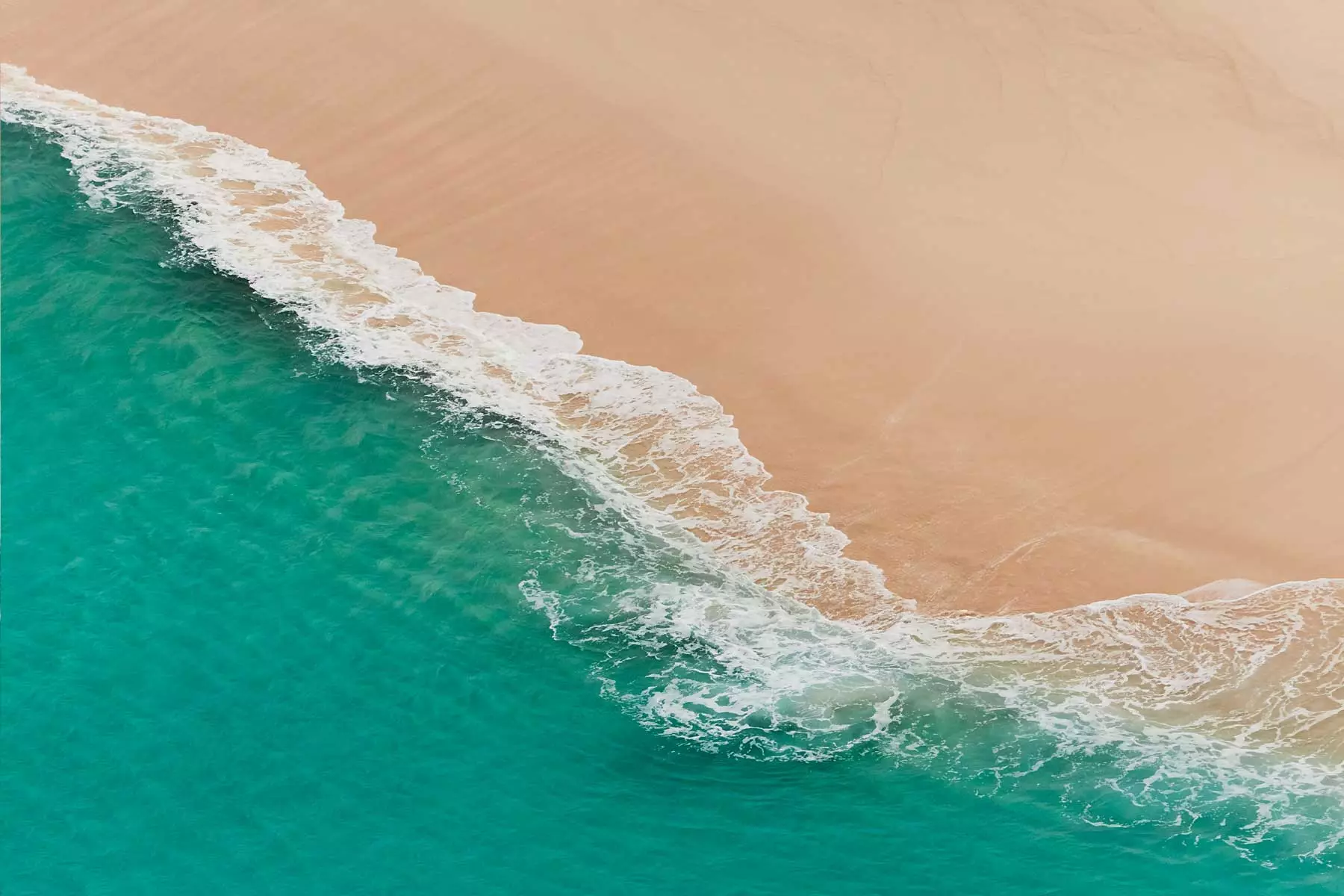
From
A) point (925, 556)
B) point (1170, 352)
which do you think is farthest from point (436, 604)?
point (1170, 352)

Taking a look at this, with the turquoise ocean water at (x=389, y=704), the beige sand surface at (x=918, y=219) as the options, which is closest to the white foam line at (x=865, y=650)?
the turquoise ocean water at (x=389, y=704)

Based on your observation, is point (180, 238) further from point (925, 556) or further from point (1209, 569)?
point (1209, 569)

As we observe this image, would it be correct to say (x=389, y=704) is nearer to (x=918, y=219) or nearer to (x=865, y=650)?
(x=865, y=650)

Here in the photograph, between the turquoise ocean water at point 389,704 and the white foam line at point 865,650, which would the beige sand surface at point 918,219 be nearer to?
the white foam line at point 865,650

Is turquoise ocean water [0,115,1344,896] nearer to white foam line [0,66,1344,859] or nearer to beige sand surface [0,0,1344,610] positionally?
white foam line [0,66,1344,859]

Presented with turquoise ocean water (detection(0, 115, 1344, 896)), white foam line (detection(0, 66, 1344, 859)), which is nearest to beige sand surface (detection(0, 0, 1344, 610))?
white foam line (detection(0, 66, 1344, 859))

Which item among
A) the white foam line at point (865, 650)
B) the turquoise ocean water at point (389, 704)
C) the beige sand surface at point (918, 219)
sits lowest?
the turquoise ocean water at point (389, 704)
